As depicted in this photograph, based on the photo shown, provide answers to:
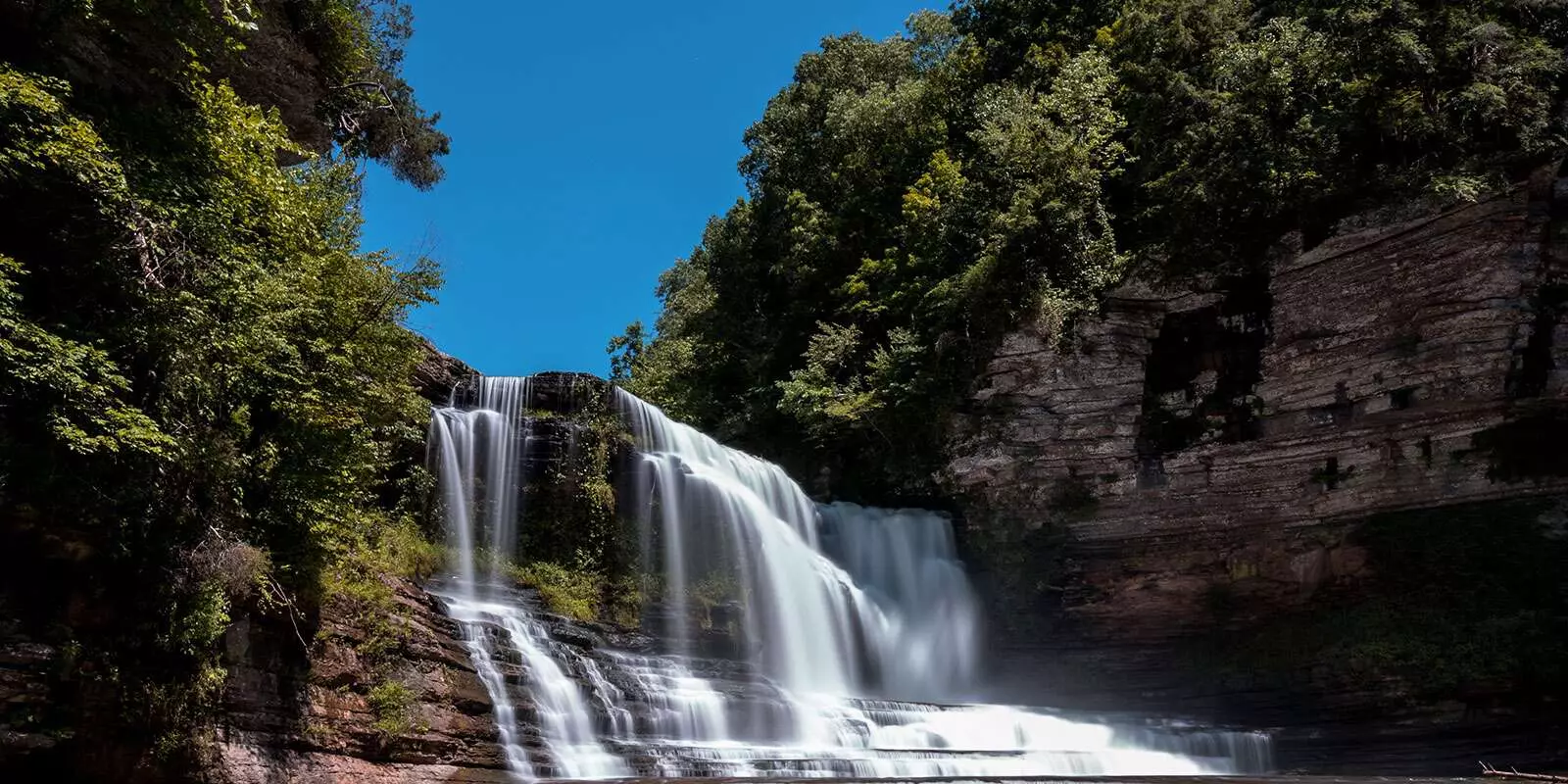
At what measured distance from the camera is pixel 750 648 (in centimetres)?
1919

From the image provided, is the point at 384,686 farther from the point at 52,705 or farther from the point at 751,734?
the point at 751,734

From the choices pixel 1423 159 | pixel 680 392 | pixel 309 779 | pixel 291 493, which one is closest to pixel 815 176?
pixel 680 392

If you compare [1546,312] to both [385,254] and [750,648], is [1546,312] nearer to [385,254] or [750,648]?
[750,648]

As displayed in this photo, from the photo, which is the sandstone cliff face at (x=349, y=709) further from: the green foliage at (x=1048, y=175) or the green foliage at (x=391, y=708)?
the green foliage at (x=1048, y=175)

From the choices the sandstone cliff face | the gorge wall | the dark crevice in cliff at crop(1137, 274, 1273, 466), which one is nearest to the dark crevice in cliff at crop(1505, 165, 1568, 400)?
the gorge wall

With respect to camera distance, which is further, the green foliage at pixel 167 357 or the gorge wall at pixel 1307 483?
the gorge wall at pixel 1307 483

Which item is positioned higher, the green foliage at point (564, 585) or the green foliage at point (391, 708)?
the green foliage at point (564, 585)

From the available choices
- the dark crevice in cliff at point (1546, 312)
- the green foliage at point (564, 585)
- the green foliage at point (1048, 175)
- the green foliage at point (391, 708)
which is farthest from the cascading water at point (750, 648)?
the dark crevice in cliff at point (1546, 312)

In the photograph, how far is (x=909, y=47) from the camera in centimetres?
3494

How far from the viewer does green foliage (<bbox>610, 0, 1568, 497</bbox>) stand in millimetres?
17703

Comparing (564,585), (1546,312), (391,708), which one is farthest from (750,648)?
(1546,312)

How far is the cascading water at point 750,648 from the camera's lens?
43.8 feet

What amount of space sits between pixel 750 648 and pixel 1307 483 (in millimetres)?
10999

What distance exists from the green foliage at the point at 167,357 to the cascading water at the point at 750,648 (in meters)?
3.27
